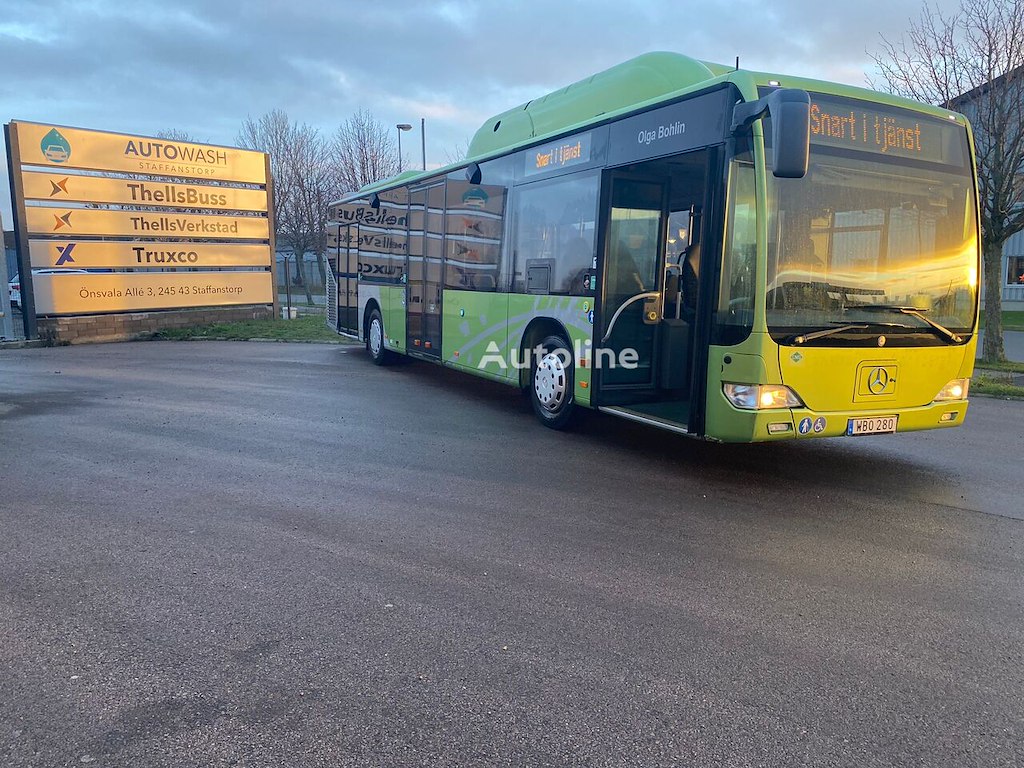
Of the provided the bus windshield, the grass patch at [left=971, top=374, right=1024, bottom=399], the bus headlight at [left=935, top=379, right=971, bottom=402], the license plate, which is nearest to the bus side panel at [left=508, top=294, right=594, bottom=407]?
the bus windshield

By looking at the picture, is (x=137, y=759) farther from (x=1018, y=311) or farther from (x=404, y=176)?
(x=1018, y=311)

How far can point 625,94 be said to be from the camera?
8.00 m

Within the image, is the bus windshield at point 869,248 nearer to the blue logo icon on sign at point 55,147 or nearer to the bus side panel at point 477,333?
the bus side panel at point 477,333

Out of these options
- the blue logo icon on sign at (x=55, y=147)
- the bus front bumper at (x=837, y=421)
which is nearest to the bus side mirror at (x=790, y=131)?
the bus front bumper at (x=837, y=421)

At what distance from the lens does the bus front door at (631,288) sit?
24.1 ft

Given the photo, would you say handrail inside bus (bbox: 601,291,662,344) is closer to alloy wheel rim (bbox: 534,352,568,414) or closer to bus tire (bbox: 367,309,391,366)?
alloy wheel rim (bbox: 534,352,568,414)

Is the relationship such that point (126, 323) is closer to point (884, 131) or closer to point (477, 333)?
point (477, 333)

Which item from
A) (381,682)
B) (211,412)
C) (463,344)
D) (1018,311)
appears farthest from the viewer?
(1018,311)

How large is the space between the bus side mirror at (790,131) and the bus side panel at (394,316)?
7.58 metres

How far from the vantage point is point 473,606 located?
12.6 ft

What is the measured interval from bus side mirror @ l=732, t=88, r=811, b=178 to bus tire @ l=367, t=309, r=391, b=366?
9000 mm

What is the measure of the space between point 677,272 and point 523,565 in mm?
4244

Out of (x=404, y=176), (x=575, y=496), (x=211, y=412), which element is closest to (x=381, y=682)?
(x=575, y=496)

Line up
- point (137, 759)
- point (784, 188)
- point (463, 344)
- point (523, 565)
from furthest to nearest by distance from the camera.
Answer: point (463, 344) → point (784, 188) → point (523, 565) → point (137, 759)
